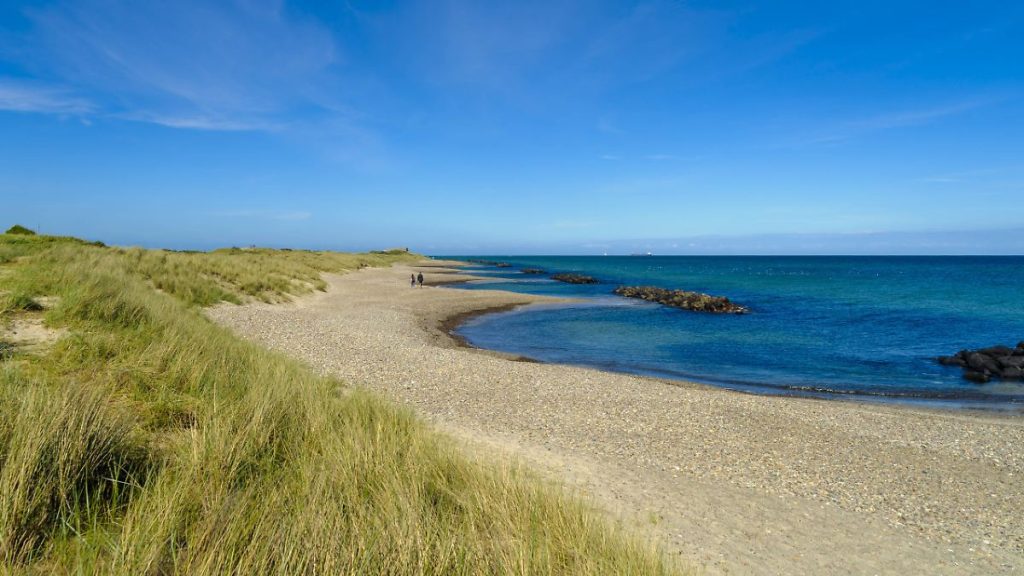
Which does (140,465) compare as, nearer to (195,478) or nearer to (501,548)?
(195,478)

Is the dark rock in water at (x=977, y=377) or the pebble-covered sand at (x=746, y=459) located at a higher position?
the pebble-covered sand at (x=746, y=459)

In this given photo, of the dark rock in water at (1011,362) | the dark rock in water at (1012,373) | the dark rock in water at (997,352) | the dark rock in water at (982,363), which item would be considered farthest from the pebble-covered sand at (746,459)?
the dark rock in water at (997,352)

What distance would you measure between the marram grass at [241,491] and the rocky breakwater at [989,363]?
20.8 m

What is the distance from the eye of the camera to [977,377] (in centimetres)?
1781

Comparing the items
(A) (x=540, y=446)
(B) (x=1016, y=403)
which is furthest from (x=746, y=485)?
(B) (x=1016, y=403)

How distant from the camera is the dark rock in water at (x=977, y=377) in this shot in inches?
694

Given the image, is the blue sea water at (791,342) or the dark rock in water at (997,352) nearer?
the blue sea water at (791,342)

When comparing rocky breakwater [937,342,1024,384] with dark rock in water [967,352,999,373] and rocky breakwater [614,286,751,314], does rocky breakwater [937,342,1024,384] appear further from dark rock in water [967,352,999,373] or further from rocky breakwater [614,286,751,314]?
rocky breakwater [614,286,751,314]

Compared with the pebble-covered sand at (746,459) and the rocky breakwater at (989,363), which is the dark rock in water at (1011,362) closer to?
the rocky breakwater at (989,363)

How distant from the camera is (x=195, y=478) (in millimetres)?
4129

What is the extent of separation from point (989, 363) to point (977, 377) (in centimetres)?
200

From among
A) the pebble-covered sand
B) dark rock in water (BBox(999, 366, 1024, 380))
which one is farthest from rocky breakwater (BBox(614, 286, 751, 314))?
the pebble-covered sand

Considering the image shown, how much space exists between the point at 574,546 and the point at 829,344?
2549 centimetres

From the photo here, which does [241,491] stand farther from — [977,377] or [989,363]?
[989,363]
